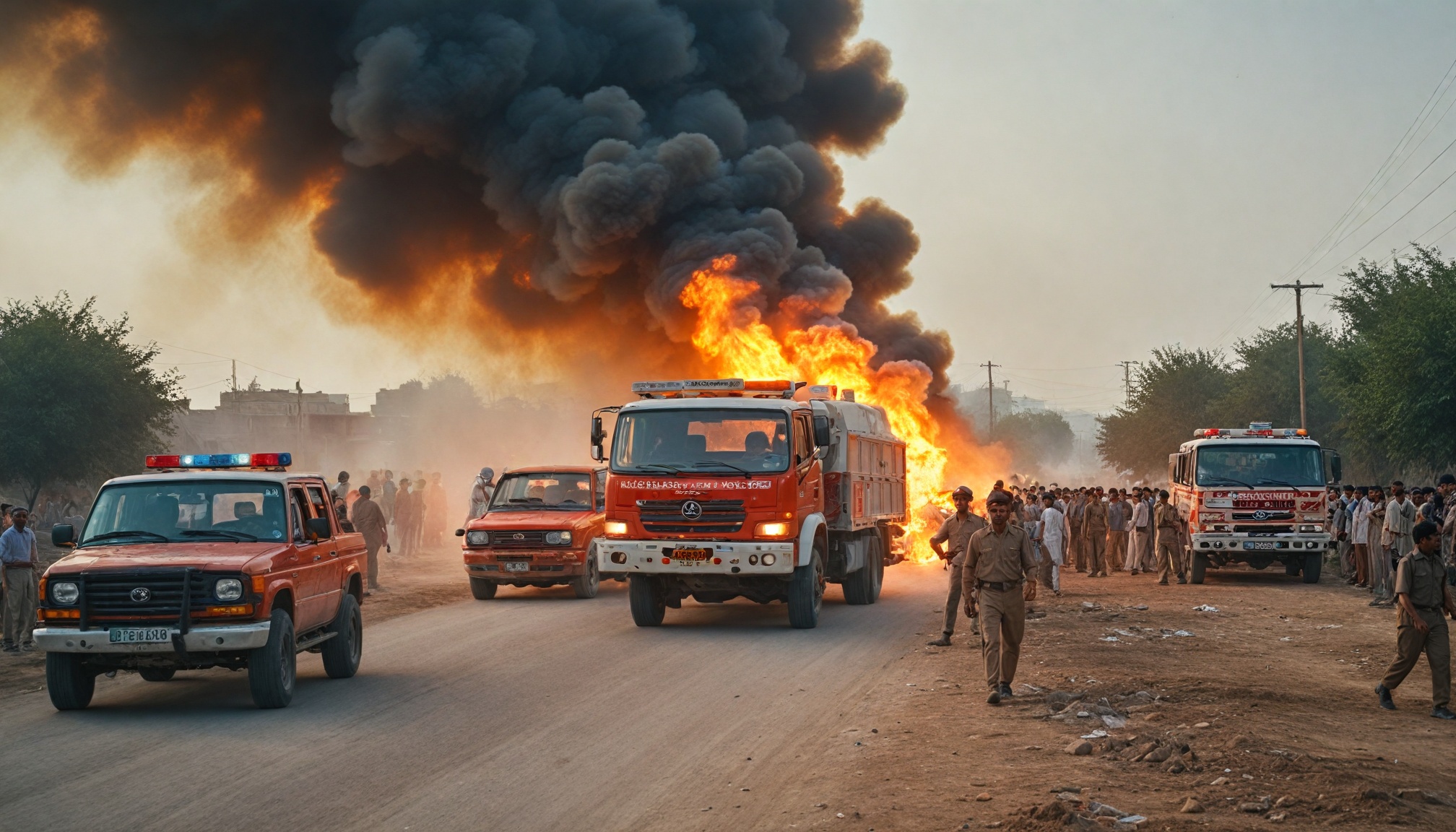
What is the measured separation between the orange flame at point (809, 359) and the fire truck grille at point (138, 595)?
21586mm

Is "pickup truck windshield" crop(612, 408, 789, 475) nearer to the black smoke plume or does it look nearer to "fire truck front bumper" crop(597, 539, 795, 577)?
"fire truck front bumper" crop(597, 539, 795, 577)

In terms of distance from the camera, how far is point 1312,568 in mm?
24125

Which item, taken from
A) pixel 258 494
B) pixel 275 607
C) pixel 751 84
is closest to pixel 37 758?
pixel 275 607

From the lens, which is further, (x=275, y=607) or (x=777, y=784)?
(x=275, y=607)

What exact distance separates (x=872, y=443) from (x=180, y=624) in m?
12.5

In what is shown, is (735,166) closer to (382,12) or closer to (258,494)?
(382,12)

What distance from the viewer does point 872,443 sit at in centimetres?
2042

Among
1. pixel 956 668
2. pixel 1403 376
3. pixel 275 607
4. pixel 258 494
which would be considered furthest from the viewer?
pixel 1403 376

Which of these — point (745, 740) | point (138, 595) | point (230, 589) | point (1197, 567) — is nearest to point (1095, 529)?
point (1197, 567)

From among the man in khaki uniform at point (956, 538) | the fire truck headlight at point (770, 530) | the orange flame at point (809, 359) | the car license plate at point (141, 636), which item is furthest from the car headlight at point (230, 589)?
the orange flame at point (809, 359)

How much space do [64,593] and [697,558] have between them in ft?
24.0

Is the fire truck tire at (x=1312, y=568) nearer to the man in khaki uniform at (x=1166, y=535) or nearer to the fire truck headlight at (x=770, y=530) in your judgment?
the man in khaki uniform at (x=1166, y=535)

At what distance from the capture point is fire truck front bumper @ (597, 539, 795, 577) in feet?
50.2

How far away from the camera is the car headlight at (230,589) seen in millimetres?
10000
